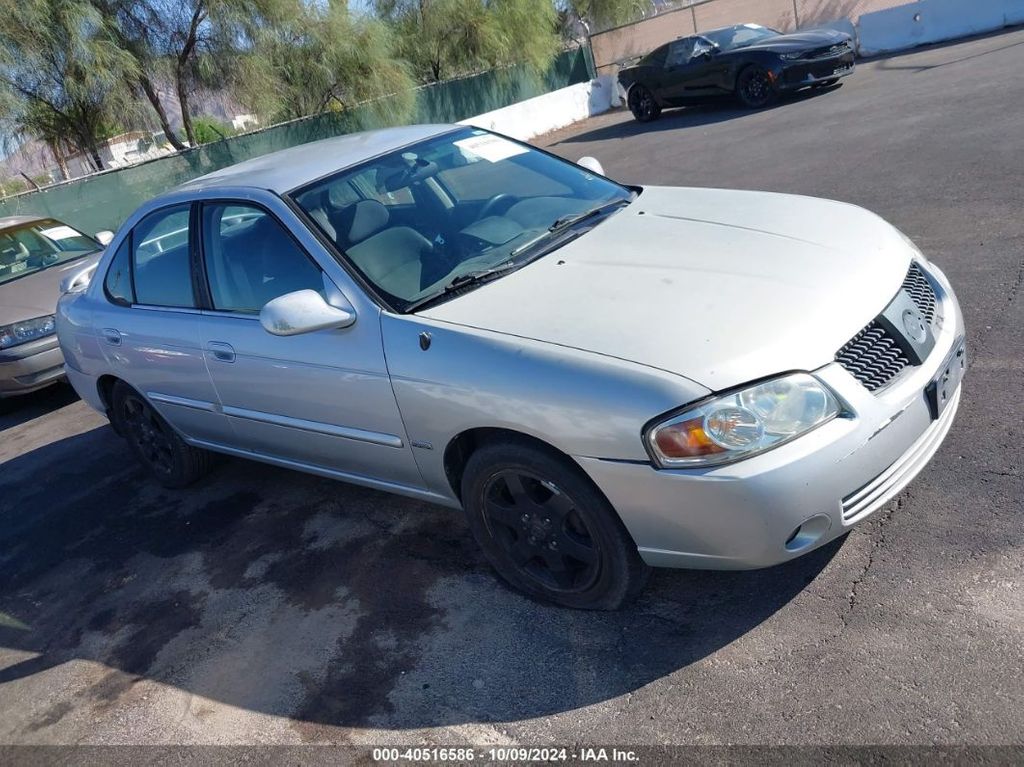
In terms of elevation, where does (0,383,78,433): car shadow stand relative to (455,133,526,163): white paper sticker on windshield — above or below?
below

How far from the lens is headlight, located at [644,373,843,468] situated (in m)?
2.68

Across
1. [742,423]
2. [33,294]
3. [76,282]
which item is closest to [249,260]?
[76,282]

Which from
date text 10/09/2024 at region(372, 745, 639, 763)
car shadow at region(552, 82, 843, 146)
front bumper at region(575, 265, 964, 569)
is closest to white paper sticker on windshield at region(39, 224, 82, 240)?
date text 10/09/2024 at region(372, 745, 639, 763)

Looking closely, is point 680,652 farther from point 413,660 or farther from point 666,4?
point 666,4

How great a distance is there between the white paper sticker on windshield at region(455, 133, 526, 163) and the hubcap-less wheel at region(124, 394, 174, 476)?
2.29 meters

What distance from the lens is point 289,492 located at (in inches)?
195

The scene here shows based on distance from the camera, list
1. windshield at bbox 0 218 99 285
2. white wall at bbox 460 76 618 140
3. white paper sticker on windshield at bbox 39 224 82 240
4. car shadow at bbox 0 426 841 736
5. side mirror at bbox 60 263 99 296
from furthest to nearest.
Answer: white wall at bbox 460 76 618 140
white paper sticker on windshield at bbox 39 224 82 240
windshield at bbox 0 218 99 285
side mirror at bbox 60 263 99 296
car shadow at bbox 0 426 841 736

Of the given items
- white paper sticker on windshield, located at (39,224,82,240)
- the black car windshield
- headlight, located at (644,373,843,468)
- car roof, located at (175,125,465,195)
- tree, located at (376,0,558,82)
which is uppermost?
tree, located at (376,0,558,82)

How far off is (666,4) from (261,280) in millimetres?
41718

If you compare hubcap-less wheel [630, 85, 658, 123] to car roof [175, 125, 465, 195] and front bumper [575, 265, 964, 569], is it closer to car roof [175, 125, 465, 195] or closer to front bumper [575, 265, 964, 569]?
car roof [175, 125, 465, 195]

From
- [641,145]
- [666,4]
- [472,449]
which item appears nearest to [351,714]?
[472,449]

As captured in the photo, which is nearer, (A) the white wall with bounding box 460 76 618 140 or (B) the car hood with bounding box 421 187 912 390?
(B) the car hood with bounding box 421 187 912 390

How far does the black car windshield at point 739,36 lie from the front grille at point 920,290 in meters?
13.8

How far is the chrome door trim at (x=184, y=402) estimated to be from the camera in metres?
4.51
